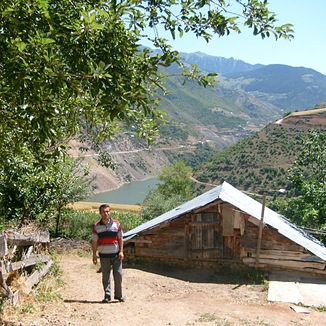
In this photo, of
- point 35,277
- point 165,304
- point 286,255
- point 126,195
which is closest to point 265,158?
point 126,195

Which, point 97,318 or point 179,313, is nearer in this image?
point 97,318

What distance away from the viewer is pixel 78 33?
165 inches

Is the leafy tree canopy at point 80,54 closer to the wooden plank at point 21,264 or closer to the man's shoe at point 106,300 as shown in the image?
the wooden plank at point 21,264

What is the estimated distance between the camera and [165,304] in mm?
8336

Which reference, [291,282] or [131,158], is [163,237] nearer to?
[291,282]

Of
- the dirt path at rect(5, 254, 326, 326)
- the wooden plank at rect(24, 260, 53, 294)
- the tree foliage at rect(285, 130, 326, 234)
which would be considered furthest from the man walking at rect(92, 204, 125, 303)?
the tree foliage at rect(285, 130, 326, 234)

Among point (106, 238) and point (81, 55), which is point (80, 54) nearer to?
point (81, 55)

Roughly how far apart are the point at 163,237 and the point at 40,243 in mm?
4457

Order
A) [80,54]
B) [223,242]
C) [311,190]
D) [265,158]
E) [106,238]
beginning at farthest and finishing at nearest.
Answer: [265,158], [311,190], [223,242], [106,238], [80,54]

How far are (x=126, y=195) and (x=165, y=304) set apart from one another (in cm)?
9039

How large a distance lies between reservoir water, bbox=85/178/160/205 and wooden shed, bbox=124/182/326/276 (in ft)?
222

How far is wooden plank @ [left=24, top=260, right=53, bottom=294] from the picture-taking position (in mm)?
6957

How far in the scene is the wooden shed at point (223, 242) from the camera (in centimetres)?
1192

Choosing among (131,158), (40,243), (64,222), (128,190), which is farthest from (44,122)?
(131,158)
